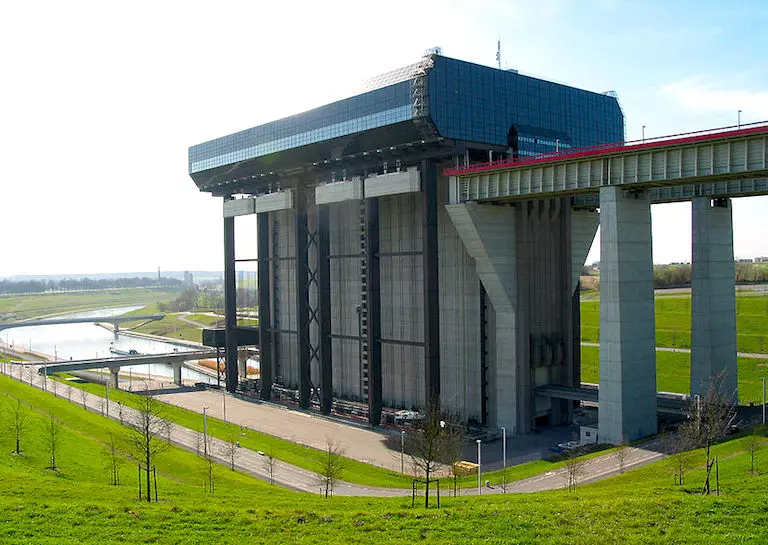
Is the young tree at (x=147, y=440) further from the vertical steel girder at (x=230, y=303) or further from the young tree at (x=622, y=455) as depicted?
the young tree at (x=622, y=455)

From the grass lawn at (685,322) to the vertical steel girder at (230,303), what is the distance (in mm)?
56297

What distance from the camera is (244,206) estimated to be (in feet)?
301

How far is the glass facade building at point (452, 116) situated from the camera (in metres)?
63.9

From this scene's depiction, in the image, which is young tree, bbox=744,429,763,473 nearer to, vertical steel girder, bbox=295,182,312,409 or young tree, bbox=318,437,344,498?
young tree, bbox=318,437,344,498

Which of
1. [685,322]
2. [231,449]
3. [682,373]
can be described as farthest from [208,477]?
[685,322]

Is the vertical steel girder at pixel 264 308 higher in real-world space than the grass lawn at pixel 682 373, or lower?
higher

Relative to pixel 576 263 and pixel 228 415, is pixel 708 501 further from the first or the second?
pixel 228 415

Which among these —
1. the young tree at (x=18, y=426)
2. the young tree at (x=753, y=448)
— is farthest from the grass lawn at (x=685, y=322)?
the young tree at (x=18, y=426)

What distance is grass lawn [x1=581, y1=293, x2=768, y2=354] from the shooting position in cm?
9806

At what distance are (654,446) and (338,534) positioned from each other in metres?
32.7

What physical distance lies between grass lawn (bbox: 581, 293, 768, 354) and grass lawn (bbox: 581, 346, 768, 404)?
687cm

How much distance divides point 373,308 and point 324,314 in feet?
30.3

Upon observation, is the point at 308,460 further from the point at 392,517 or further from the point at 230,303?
the point at 230,303

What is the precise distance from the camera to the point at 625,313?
5138cm
